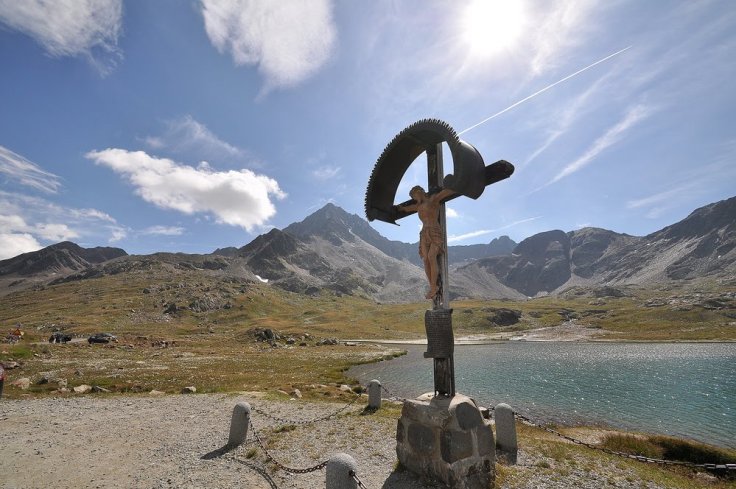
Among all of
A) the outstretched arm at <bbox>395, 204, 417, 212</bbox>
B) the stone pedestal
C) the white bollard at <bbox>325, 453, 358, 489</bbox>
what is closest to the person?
the outstretched arm at <bbox>395, 204, 417, 212</bbox>

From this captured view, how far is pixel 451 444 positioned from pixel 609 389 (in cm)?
4248

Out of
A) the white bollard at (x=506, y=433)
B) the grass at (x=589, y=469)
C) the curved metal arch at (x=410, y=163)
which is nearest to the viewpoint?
the curved metal arch at (x=410, y=163)

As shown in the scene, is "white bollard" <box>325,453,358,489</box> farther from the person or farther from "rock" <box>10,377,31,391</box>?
"rock" <box>10,377,31,391</box>

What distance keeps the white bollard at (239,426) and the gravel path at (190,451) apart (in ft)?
1.59

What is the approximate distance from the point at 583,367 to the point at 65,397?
223 feet

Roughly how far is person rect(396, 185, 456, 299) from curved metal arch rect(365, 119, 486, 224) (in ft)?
2.85

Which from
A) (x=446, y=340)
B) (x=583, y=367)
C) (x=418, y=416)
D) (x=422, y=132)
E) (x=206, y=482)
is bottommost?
(x=583, y=367)

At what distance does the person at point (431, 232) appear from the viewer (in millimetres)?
10961

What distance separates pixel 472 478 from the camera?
984cm

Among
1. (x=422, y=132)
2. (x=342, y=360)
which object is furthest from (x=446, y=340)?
(x=342, y=360)

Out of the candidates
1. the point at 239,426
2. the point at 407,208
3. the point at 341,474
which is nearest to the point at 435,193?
the point at 407,208

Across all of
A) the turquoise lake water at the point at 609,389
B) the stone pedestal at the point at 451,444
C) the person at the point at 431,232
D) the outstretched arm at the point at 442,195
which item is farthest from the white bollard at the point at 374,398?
the outstretched arm at the point at 442,195

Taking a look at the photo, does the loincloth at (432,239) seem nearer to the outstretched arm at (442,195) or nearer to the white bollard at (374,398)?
the outstretched arm at (442,195)

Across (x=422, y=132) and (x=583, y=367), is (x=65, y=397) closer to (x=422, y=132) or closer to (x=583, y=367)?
(x=422, y=132)
